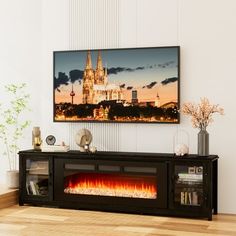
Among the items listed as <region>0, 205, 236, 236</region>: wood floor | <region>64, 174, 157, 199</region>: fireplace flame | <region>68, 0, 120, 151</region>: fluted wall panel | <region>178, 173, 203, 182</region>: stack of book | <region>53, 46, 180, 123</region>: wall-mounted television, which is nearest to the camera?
<region>0, 205, 236, 236</region>: wood floor

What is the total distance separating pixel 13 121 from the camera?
721cm

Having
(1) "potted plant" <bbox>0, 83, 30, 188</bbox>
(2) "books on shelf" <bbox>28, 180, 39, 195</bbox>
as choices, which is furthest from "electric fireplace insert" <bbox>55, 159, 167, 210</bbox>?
(1) "potted plant" <bbox>0, 83, 30, 188</bbox>

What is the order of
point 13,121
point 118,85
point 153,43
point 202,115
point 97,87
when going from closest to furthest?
point 202,115 < point 153,43 < point 118,85 < point 97,87 < point 13,121

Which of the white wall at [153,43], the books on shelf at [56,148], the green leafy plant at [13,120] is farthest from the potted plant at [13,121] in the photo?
the books on shelf at [56,148]

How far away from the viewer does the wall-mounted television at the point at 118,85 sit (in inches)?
254

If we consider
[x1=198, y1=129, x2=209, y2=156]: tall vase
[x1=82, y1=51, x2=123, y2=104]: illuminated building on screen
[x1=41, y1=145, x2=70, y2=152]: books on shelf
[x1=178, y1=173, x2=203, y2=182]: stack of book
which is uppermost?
[x1=82, y1=51, x2=123, y2=104]: illuminated building on screen

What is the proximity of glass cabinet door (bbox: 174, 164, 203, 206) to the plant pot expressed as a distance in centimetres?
211

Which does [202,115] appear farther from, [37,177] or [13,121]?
[13,121]

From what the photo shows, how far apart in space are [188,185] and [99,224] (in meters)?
1.10

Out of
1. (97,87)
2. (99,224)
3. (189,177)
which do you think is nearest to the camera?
(99,224)

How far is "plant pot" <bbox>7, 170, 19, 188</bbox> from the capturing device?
685 cm

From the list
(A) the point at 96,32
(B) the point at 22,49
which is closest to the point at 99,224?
(A) the point at 96,32

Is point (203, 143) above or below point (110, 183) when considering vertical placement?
above

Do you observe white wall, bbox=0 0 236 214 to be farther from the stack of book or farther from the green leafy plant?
the stack of book
